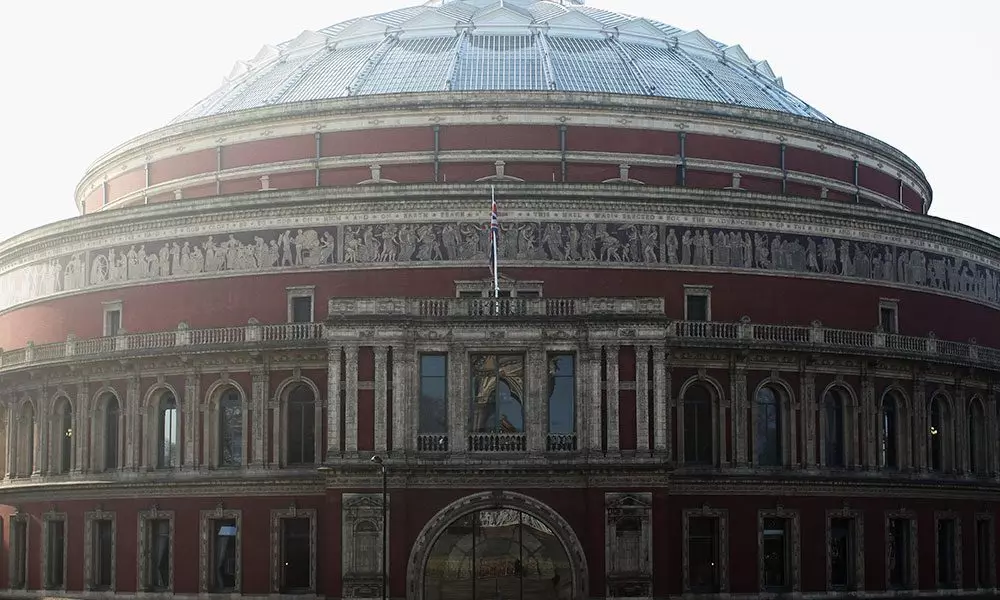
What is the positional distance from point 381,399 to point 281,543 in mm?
8260

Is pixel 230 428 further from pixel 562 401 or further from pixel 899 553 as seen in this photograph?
pixel 899 553

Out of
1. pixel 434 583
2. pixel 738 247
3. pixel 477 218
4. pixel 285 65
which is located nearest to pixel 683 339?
pixel 738 247

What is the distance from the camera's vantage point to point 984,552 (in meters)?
63.7

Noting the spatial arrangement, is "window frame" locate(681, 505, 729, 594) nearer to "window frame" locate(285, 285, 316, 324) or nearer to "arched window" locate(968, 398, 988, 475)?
"arched window" locate(968, 398, 988, 475)

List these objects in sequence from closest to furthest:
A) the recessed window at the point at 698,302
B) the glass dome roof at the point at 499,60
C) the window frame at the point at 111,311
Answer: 1. the recessed window at the point at 698,302
2. the window frame at the point at 111,311
3. the glass dome roof at the point at 499,60

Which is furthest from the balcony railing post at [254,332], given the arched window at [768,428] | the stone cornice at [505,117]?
the arched window at [768,428]

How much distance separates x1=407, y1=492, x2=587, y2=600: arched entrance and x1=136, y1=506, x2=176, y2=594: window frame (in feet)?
39.7

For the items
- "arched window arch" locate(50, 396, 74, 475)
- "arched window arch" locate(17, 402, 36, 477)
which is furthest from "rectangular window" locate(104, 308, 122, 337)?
"arched window arch" locate(17, 402, 36, 477)

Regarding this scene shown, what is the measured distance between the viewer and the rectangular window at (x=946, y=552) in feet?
201

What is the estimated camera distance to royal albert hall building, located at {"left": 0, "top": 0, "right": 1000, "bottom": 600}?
5091cm

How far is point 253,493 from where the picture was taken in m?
56.9

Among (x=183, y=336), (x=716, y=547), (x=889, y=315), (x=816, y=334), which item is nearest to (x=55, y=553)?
(x=183, y=336)

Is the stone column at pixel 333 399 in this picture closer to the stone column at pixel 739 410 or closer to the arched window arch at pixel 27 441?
the stone column at pixel 739 410

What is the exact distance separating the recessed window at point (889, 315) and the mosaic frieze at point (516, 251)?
832mm
